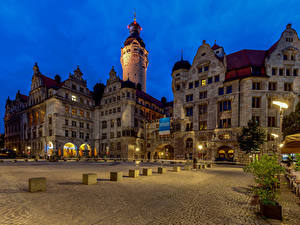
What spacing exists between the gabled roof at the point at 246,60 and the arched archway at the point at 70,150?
44144 millimetres

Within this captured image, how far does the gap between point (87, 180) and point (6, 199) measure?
3.99m

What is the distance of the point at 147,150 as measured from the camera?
172ft

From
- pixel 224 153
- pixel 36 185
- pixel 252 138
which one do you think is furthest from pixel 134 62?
pixel 36 185

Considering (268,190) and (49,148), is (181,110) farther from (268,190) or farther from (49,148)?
(268,190)

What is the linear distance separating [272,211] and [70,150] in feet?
166

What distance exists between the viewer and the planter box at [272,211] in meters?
5.62

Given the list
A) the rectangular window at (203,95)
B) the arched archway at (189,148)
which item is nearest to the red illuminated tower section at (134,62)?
the rectangular window at (203,95)

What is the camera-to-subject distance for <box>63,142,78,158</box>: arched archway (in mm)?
46419

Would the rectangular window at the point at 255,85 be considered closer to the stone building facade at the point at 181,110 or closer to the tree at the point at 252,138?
the stone building facade at the point at 181,110

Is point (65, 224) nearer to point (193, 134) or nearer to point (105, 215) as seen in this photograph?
point (105, 215)

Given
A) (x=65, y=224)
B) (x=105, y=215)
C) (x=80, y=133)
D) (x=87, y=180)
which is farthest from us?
(x=80, y=133)

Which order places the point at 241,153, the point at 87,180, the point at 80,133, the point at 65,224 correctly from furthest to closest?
the point at 80,133, the point at 241,153, the point at 87,180, the point at 65,224

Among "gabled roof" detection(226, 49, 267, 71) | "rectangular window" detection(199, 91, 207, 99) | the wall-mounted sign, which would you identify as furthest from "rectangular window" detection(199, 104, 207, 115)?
"gabled roof" detection(226, 49, 267, 71)

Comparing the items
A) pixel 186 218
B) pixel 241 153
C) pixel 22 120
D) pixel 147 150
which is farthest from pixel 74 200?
pixel 22 120
